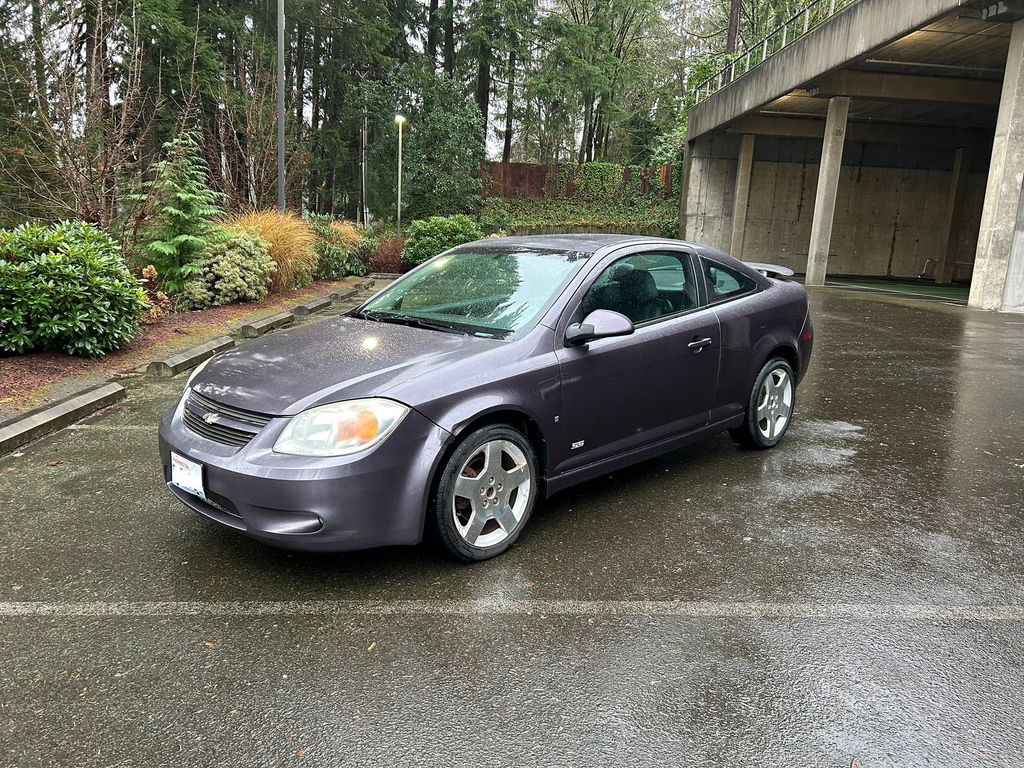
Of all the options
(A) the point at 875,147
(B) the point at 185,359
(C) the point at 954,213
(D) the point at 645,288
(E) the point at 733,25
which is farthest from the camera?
(E) the point at 733,25

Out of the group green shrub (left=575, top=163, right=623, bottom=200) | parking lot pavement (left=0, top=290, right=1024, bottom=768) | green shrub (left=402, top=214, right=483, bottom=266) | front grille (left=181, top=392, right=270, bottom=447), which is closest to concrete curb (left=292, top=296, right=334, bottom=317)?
parking lot pavement (left=0, top=290, right=1024, bottom=768)

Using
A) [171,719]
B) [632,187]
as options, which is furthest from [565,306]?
[632,187]

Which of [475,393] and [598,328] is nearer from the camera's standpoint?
[475,393]

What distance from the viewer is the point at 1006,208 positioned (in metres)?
15.0

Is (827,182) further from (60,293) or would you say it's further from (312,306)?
(60,293)

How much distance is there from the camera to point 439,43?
3744cm

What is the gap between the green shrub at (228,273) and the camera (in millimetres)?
11289

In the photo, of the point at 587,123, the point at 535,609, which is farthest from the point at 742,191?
the point at 535,609

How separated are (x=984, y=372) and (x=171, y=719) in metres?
9.14

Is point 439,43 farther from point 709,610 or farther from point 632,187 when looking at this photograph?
point 709,610

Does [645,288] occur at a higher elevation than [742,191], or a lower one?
lower

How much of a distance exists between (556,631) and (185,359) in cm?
624

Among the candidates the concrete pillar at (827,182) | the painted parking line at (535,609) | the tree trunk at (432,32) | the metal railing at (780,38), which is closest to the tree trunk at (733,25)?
the metal railing at (780,38)

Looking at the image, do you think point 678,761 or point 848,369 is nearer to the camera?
point 678,761
